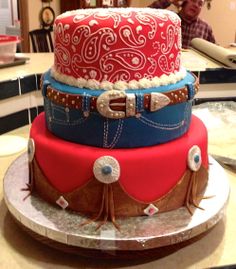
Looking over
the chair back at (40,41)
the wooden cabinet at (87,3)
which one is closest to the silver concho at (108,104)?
the chair back at (40,41)

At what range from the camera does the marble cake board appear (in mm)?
790

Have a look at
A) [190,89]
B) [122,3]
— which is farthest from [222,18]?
[190,89]

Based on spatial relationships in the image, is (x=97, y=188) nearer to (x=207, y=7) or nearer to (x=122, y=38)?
(x=122, y=38)

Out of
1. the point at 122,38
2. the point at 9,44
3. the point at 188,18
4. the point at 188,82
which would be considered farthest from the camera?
the point at 188,18

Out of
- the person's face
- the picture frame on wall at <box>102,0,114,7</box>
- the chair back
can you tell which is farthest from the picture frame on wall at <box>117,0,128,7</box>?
the person's face

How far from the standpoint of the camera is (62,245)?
833 millimetres

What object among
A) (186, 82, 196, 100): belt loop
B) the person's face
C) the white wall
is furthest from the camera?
the white wall

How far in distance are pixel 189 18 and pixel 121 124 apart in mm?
3058

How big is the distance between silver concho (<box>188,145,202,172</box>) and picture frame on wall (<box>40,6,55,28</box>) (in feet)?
15.1

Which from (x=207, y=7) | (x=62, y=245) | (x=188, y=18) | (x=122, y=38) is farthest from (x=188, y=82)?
(x=207, y=7)

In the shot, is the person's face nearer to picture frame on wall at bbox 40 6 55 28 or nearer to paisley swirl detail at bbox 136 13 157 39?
picture frame on wall at bbox 40 6 55 28

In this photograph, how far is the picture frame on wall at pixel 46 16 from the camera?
5.07 metres

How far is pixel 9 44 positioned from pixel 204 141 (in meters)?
1.26

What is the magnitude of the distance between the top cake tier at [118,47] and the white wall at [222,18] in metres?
5.70
